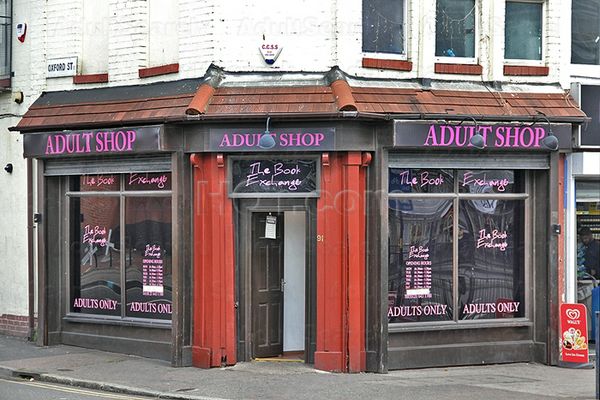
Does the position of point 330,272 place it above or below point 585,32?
below

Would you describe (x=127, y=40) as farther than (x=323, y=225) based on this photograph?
Yes

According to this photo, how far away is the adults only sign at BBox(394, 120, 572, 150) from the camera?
15.3 meters

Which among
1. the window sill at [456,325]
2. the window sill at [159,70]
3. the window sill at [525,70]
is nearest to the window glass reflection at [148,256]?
the window sill at [159,70]

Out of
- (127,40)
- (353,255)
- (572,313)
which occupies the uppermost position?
(127,40)

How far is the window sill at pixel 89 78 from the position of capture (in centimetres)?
1741

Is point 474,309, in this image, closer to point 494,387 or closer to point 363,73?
point 494,387

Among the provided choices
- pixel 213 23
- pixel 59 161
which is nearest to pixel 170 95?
pixel 213 23

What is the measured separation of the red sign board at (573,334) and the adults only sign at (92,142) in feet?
21.6

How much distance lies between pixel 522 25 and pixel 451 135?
2.57 m

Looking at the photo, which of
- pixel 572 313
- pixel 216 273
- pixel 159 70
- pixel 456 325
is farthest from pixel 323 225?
pixel 572 313

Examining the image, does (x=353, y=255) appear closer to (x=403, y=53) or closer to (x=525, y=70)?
(x=403, y=53)

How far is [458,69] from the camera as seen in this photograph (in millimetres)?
16312

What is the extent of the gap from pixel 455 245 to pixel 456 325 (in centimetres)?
123

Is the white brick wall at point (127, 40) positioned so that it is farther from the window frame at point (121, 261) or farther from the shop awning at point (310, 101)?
the window frame at point (121, 261)
